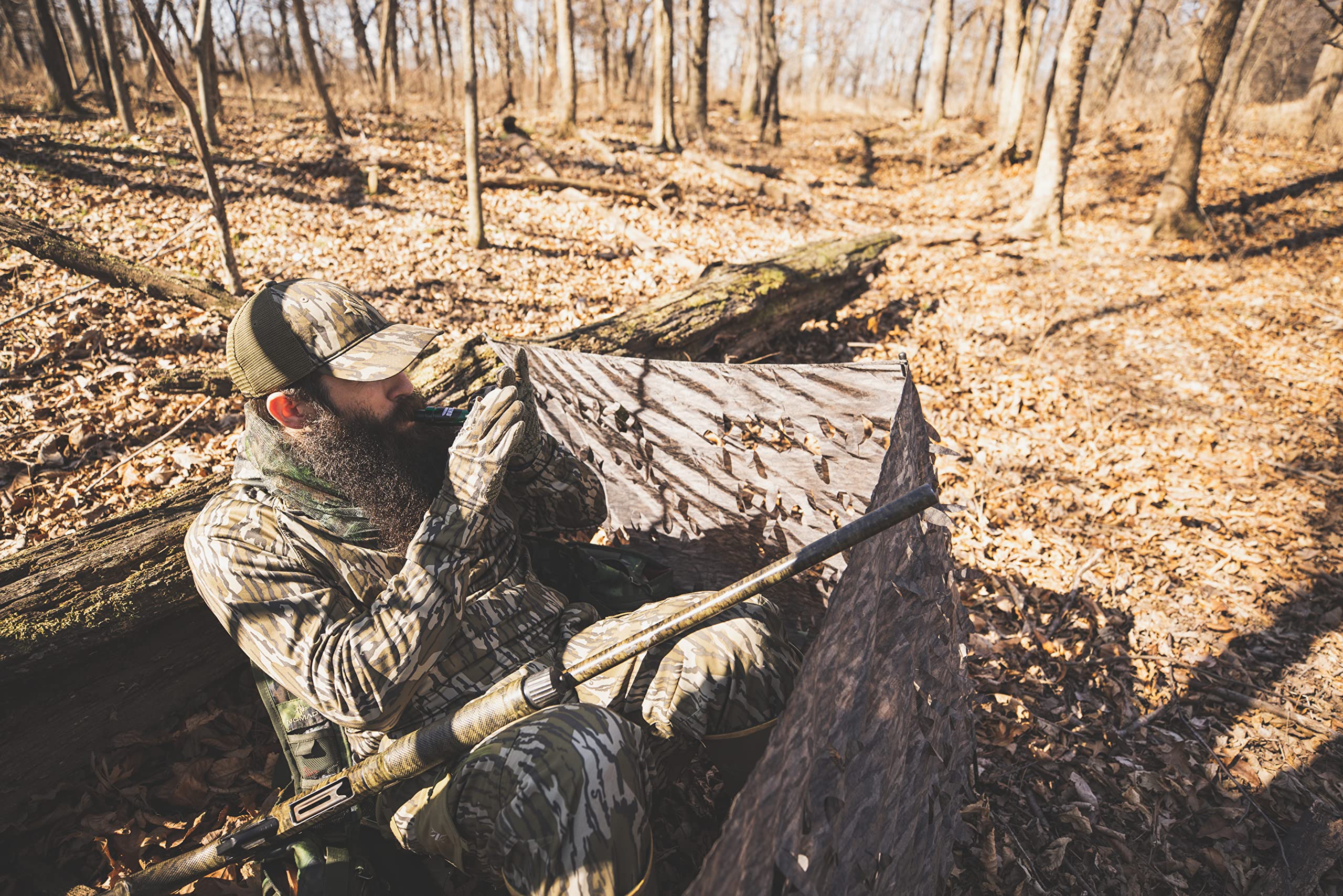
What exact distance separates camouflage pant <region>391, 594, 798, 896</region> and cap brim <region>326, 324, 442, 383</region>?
124 centimetres

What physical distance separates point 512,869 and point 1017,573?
357 cm

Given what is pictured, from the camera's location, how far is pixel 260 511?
2125mm

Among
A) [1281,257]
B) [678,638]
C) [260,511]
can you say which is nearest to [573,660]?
[678,638]

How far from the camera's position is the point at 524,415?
2.25m

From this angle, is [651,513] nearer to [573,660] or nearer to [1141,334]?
[573,660]

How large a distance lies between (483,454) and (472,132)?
6.89 metres

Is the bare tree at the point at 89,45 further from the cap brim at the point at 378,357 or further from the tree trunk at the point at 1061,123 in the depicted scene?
the tree trunk at the point at 1061,123

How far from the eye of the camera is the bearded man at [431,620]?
188 centimetres

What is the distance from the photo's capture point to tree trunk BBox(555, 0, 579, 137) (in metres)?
13.4

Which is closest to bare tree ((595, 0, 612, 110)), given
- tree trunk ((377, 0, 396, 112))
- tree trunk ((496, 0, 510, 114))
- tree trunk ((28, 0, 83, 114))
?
tree trunk ((496, 0, 510, 114))

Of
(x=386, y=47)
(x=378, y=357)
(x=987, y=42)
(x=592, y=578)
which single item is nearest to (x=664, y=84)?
(x=386, y=47)

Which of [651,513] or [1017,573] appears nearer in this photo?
[651,513]

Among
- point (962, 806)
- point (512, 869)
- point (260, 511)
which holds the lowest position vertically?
point (962, 806)

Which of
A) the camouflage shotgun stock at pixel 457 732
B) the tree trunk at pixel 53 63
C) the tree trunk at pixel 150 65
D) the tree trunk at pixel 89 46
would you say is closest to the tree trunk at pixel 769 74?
the tree trunk at pixel 150 65
